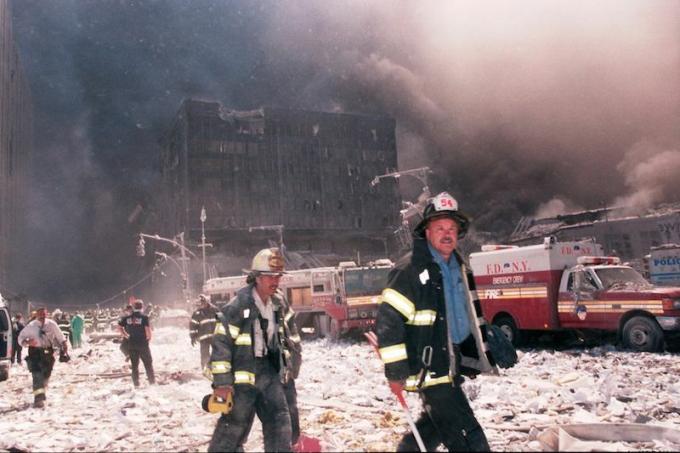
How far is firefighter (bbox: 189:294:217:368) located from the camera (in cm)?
1150

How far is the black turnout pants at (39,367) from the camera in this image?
948cm

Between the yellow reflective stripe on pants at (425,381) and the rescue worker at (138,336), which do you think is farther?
the rescue worker at (138,336)

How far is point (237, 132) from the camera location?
228ft

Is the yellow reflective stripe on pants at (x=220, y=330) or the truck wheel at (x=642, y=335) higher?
the yellow reflective stripe on pants at (x=220, y=330)

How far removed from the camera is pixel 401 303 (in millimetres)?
3609

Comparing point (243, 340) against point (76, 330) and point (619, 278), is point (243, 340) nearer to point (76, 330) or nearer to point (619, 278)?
point (619, 278)

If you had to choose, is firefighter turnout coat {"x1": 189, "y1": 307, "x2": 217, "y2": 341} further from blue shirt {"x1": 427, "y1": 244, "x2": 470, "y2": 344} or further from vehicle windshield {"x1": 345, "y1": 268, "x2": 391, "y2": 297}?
blue shirt {"x1": 427, "y1": 244, "x2": 470, "y2": 344}

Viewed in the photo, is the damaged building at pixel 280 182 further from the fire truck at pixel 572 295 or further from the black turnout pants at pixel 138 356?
the black turnout pants at pixel 138 356

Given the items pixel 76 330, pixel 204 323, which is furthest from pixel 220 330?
pixel 76 330

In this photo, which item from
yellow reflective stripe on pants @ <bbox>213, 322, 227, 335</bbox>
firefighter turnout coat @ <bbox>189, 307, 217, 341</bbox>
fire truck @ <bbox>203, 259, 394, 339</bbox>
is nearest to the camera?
yellow reflective stripe on pants @ <bbox>213, 322, 227, 335</bbox>

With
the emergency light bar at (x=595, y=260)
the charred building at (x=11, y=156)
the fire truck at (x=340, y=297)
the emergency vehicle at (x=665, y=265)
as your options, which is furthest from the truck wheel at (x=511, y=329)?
the charred building at (x=11, y=156)

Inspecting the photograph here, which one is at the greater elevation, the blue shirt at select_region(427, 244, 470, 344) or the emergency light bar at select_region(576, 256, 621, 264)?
the emergency light bar at select_region(576, 256, 621, 264)

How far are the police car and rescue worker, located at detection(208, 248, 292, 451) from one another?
32.5 ft

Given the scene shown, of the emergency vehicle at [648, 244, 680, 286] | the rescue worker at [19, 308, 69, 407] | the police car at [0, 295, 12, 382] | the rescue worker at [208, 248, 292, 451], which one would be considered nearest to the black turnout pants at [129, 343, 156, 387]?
the rescue worker at [19, 308, 69, 407]
